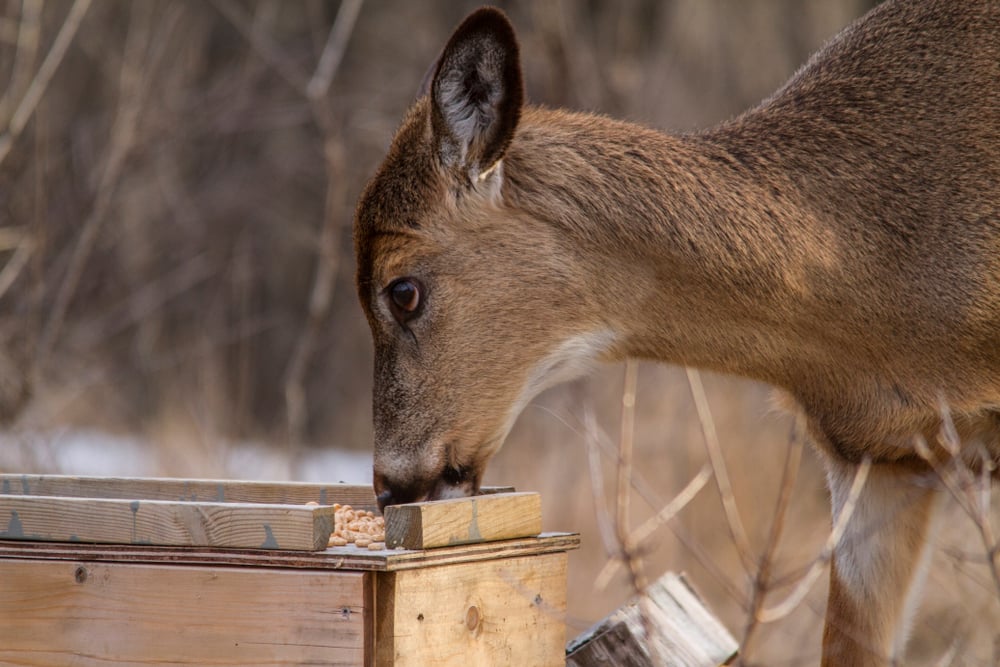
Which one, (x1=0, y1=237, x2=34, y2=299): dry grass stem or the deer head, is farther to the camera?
(x1=0, y1=237, x2=34, y2=299): dry grass stem

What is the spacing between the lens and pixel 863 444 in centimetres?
453

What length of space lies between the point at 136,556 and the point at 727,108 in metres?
10.3

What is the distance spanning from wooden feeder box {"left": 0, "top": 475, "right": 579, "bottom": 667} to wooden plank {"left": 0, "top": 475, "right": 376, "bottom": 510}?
0.55 metres

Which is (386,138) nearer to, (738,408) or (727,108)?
(727,108)

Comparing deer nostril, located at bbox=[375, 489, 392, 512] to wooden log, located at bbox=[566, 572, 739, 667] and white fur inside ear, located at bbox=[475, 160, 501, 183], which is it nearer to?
wooden log, located at bbox=[566, 572, 739, 667]

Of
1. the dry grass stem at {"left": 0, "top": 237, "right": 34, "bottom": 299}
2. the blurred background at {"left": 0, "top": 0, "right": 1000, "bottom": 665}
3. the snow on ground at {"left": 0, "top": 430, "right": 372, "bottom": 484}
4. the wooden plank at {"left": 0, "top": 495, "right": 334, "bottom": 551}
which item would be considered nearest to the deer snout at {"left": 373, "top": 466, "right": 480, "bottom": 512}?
the wooden plank at {"left": 0, "top": 495, "right": 334, "bottom": 551}

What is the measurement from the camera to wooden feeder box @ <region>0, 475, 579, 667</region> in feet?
11.0

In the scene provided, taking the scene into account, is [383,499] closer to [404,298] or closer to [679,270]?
[404,298]

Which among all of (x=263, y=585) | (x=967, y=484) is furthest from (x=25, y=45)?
(x=967, y=484)

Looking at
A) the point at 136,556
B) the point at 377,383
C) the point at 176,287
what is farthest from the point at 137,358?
the point at 136,556

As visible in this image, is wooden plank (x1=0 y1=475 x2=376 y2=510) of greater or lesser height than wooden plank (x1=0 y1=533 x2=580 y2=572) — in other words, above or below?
above

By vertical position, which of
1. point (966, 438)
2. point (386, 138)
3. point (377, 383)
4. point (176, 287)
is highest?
point (386, 138)

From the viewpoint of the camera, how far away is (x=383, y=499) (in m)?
4.25

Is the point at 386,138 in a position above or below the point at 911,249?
above
